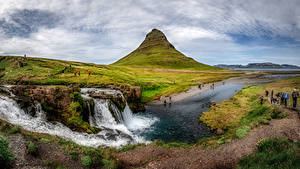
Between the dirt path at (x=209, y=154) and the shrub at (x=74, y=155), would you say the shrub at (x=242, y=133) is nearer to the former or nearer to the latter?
the dirt path at (x=209, y=154)

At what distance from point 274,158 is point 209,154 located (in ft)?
18.9

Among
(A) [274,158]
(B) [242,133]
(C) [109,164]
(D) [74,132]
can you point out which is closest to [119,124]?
(D) [74,132]

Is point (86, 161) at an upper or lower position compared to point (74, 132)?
upper

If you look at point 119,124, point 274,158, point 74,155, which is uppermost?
point 274,158

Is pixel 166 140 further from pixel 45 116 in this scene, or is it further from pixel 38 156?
pixel 45 116

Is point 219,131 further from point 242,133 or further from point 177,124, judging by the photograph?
point 177,124

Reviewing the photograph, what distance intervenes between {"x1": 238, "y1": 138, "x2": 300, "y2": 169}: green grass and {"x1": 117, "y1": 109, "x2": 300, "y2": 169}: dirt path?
1088mm

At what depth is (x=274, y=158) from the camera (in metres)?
11.0

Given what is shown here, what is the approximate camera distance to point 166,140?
1011 inches

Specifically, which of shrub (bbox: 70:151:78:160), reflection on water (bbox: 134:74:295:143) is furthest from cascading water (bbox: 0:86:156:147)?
shrub (bbox: 70:151:78:160)

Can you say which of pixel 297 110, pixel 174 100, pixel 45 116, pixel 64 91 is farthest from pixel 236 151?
pixel 174 100

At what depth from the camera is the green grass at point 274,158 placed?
9.69 m

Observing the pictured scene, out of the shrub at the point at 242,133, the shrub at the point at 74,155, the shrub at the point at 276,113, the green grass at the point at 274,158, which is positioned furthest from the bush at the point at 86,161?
the shrub at the point at 276,113

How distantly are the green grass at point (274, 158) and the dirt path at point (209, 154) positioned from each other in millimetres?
1088
